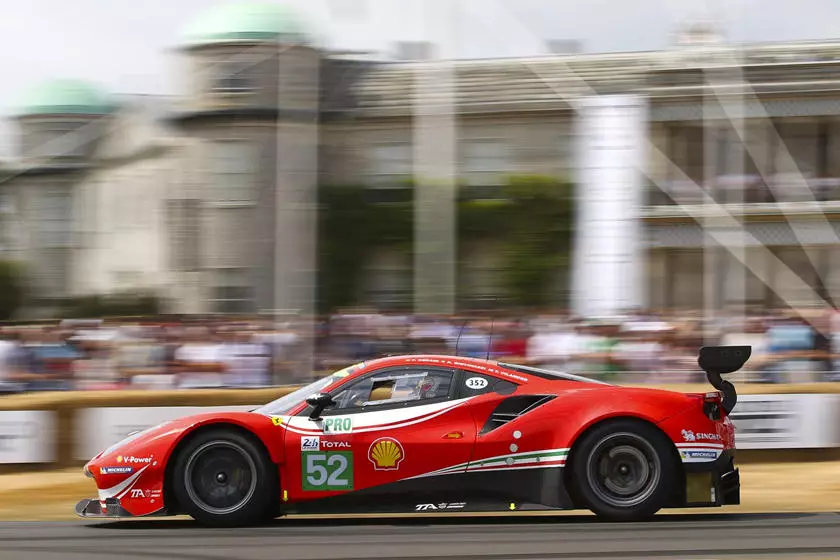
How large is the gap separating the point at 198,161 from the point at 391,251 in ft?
21.7

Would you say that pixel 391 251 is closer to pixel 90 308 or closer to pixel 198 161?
pixel 198 161

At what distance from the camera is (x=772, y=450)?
12.7m

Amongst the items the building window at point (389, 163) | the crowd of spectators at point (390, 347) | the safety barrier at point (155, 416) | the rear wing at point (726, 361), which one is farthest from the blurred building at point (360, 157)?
the rear wing at point (726, 361)

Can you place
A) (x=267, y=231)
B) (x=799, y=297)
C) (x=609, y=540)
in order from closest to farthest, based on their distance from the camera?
1. (x=609, y=540)
2. (x=799, y=297)
3. (x=267, y=231)

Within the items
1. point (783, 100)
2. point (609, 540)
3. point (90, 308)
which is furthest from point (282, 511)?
point (90, 308)

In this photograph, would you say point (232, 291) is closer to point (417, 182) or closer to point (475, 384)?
point (417, 182)

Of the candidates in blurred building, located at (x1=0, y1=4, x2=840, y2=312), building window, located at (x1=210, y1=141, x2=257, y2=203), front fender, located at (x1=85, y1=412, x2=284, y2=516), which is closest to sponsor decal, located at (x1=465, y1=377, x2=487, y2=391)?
front fender, located at (x1=85, y1=412, x2=284, y2=516)

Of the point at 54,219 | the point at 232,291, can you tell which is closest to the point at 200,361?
the point at 232,291

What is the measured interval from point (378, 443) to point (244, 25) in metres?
33.4

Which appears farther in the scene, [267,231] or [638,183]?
[267,231]

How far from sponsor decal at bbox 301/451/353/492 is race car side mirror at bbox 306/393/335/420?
25cm

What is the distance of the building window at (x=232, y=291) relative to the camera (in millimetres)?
35094

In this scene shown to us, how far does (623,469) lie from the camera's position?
8.09 metres

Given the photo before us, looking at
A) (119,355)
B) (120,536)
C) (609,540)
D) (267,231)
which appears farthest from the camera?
(267,231)
